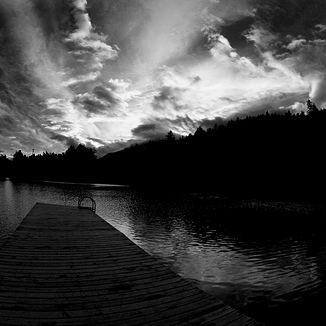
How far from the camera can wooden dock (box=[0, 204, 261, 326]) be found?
12.9 ft

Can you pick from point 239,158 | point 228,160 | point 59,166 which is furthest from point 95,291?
point 59,166

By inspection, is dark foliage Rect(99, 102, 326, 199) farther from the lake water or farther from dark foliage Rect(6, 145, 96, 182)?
the lake water

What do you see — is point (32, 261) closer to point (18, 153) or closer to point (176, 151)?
point (176, 151)

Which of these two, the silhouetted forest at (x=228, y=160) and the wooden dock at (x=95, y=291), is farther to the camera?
the silhouetted forest at (x=228, y=160)

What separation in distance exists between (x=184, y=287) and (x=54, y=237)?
6972 millimetres

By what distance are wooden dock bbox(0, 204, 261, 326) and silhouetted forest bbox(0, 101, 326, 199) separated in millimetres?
64485

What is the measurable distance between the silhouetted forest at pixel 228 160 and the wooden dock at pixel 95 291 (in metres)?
64.5

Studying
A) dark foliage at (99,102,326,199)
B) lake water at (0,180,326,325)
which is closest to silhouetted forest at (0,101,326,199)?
dark foliage at (99,102,326,199)

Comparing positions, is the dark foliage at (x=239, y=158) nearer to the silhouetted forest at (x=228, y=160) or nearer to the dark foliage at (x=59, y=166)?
the silhouetted forest at (x=228, y=160)

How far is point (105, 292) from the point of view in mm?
4914

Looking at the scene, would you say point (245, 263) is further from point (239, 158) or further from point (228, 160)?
point (228, 160)

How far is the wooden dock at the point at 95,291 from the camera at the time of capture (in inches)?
155

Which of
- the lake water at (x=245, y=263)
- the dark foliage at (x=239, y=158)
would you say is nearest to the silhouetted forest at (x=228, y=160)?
the dark foliage at (x=239, y=158)

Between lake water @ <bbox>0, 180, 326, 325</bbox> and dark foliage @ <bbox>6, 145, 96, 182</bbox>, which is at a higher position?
dark foliage @ <bbox>6, 145, 96, 182</bbox>
